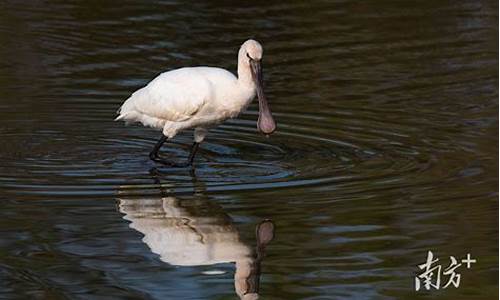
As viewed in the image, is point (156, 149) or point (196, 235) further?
point (156, 149)

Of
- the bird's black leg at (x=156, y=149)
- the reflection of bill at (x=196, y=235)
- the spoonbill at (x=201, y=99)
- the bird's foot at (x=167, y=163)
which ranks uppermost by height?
the spoonbill at (x=201, y=99)

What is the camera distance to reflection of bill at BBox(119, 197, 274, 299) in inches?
350

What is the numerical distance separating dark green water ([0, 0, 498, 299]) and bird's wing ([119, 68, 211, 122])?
15.1 inches

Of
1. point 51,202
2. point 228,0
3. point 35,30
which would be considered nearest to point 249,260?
point 51,202

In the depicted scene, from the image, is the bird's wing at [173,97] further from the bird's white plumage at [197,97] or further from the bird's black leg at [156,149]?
the bird's black leg at [156,149]

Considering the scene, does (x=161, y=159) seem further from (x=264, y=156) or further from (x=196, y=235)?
(x=196, y=235)

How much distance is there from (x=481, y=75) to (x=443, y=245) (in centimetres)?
572

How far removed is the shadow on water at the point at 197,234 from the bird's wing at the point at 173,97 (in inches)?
29.0

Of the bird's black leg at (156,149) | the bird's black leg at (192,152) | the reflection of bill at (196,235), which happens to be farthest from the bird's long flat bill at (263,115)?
the reflection of bill at (196,235)

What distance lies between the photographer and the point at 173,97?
11648 millimetres

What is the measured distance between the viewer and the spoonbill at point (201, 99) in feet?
37.3

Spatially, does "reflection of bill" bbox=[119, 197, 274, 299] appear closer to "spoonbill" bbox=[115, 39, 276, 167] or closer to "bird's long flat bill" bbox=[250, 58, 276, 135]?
"spoonbill" bbox=[115, 39, 276, 167]

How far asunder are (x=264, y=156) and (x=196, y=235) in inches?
93.0

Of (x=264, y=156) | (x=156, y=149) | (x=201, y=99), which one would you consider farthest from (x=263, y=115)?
(x=156, y=149)
